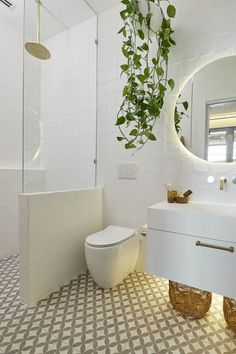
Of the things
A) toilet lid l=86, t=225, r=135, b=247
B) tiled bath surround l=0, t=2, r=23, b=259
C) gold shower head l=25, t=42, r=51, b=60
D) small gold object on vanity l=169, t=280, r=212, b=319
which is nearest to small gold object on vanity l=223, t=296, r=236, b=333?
small gold object on vanity l=169, t=280, r=212, b=319

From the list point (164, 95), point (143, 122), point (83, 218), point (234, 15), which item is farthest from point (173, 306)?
point (234, 15)

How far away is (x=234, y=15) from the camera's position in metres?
1.54

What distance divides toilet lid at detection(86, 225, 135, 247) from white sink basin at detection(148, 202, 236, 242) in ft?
1.41

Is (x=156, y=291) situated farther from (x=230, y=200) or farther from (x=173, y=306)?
(x=230, y=200)

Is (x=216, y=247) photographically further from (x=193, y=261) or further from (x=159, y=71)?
(x=159, y=71)

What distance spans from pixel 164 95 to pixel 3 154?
1.86 meters

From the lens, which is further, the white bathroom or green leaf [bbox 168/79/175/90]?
green leaf [bbox 168/79/175/90]

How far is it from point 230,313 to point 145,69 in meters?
1.79

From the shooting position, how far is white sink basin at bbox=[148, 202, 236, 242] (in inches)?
44.0

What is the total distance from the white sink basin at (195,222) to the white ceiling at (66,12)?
2.01 metres

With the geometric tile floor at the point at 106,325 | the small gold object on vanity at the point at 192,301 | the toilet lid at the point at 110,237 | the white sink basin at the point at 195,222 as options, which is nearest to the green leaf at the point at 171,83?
the white sink basin at the point at 195,222

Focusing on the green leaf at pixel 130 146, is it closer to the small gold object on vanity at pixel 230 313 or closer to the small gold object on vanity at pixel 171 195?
the small gold object on vanity at pixel 171 195

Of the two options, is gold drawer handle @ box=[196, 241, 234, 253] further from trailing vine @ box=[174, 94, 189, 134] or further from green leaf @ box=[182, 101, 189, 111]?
green leaf @ box=[182, 101, 189, 111]

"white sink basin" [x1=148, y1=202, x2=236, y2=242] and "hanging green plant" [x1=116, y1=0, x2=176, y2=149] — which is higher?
"hanging green plant" [x1=116, y1=0, x2=176, y2=149]
